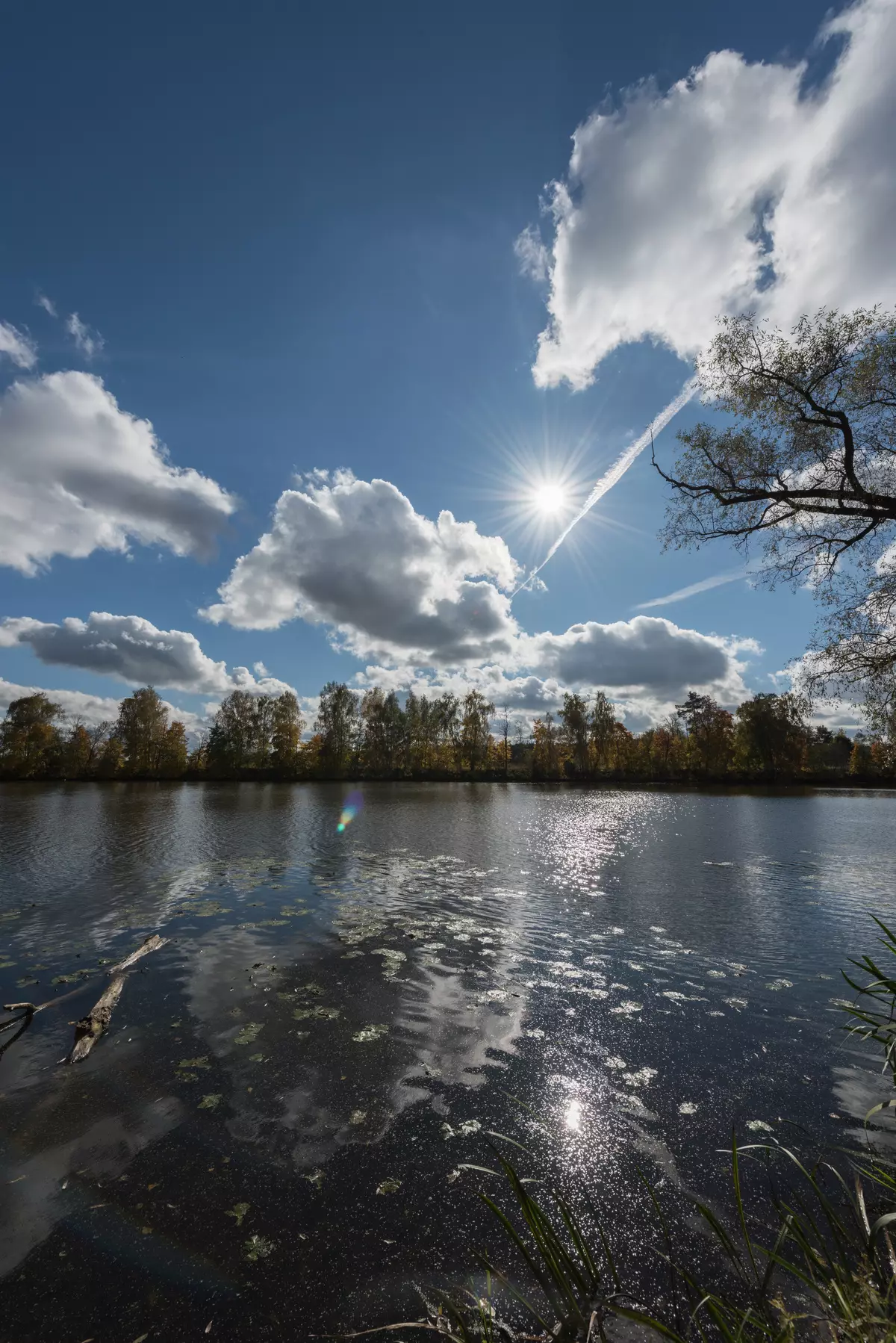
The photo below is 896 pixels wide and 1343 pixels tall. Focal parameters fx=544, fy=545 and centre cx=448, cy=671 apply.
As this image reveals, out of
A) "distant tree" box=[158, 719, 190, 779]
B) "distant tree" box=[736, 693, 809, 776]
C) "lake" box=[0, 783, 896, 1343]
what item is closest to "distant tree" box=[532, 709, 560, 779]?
"distant tree" box=[736, 693, 809, 776]

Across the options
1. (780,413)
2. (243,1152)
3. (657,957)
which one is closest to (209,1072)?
(243,1152)

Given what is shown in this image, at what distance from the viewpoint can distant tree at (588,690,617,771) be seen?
115 m

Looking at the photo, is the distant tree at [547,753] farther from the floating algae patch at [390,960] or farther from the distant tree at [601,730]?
the floating algae patch at [390,960]

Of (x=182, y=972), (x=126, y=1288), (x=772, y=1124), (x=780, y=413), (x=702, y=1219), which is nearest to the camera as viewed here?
(x=126, y=1288)

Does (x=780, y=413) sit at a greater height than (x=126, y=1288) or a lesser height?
greater

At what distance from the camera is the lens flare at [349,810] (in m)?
33.5

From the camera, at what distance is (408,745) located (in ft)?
372

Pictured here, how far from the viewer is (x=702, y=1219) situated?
4660 mm

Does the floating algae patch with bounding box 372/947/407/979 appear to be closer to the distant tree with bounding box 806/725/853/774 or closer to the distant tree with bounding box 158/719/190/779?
the distant tree with bounding box 158/719/190/779

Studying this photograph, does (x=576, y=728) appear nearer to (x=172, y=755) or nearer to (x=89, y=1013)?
(x=172, y=755)

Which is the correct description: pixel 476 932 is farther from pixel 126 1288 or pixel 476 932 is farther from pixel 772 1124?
pixel 126 1288

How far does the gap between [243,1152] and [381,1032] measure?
2.83 m

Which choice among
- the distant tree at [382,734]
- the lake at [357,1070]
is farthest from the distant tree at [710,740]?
the lake at [357,1070]

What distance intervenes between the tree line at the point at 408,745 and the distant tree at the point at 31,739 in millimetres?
190
